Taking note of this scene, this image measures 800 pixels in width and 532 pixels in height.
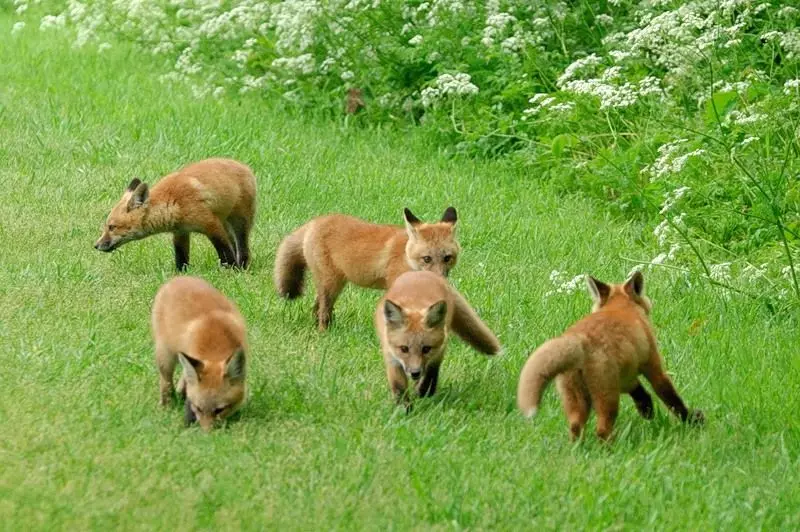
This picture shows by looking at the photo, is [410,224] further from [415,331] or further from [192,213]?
[192,213]

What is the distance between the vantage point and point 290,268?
34.2 feet

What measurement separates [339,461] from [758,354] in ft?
10.5

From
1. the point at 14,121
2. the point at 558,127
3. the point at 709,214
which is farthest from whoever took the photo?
the point at 14,121

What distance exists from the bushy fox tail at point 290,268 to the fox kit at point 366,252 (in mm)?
124

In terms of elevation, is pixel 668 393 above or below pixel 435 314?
below

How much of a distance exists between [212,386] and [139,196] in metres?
4.30

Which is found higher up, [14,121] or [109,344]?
[109,344]

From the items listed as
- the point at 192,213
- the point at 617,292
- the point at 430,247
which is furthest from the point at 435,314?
the point at 192,213

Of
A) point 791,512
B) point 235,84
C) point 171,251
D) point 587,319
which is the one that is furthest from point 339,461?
point 235,84

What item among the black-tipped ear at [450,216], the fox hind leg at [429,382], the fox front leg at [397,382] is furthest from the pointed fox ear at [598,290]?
the black-tipped ear at [450,216]

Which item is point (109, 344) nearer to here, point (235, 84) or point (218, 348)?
point (218, 348)

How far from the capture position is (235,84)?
17.5m

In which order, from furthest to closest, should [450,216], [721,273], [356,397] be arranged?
[450,216] → [721,273] → [356,397]

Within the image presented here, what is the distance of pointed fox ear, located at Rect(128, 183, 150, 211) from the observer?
1156cm
